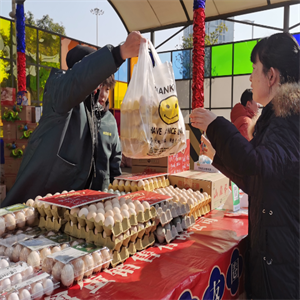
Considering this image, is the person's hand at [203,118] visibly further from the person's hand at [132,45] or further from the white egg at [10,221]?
the white egg at [10,221]

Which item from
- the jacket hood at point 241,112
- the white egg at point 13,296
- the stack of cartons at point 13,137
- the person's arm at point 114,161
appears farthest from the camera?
the stack of cartons at point 13,137

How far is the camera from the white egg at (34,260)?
92 cm

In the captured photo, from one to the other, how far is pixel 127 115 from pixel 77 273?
78 cm

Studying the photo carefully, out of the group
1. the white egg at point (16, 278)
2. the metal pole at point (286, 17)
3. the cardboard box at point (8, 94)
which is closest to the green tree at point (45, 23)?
the cardboard box at point (8, 94)

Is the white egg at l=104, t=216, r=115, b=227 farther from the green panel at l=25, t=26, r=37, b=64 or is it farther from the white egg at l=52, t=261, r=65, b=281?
the green panel at l=25, t=26, r=37, b=64

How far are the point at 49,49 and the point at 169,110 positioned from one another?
8.67m

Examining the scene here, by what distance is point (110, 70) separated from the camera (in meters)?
1.39

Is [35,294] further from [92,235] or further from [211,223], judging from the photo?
[211,223]

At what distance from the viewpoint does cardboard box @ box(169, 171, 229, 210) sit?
6.39 ft

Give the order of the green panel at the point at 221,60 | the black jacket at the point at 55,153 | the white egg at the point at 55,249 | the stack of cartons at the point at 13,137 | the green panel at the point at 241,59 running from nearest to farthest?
the white egg at the point at 55,249 < the black jacket at the point at 55,153 < the stack of cartons at the point at 13,137 < the green panel at the point at 241,59 < the green panel at the point at 221,60

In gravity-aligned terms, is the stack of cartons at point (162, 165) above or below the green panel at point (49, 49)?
below

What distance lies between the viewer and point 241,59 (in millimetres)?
8672

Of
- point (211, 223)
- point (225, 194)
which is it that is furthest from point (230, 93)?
point (211, 223)

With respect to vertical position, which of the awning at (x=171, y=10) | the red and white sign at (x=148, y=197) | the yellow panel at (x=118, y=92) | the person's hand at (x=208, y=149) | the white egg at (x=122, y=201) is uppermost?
the awning at (x=171, y=10)
